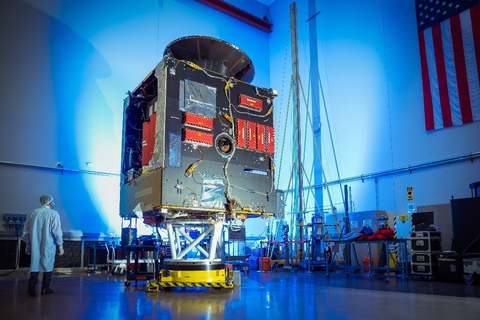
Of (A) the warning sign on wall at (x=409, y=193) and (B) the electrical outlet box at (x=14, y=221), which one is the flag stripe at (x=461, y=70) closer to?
(A) the warning sign on wall at (x=409, y=193)

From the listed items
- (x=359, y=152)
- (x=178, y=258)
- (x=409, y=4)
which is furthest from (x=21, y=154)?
(x=409, y=4)

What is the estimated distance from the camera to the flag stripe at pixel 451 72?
34.4ft

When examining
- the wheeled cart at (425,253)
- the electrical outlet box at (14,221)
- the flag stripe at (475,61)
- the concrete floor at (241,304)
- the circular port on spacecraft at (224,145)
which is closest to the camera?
the concrete floor at (241,304)

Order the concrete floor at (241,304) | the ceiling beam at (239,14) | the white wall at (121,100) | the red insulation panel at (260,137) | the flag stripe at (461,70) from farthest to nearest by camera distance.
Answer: the ceiling beam at (239,14), the white wall at (121,100), the flag stripe at (461,70), the red insulation panel at (260,137), the concrete floor at (241,304)

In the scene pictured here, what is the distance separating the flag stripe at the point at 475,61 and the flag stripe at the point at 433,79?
2.86 feet

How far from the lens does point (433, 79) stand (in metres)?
11.1

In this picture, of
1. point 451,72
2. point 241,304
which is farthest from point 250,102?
point 451,72

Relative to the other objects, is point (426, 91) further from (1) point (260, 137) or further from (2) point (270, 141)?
(1) point (260, 137)

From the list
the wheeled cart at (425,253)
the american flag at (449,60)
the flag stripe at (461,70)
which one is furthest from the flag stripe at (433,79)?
the wheeled cart at (425,253)

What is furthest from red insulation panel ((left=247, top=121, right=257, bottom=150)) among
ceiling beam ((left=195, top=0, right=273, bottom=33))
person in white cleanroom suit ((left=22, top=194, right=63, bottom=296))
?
ceiling beam ((left=195, top=0, right=273, bottom=33))

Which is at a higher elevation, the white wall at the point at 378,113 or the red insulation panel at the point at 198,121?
the white wall at the point at 378,113

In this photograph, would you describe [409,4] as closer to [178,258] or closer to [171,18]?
[171,18]

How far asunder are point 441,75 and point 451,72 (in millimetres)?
256

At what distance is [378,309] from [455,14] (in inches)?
379
